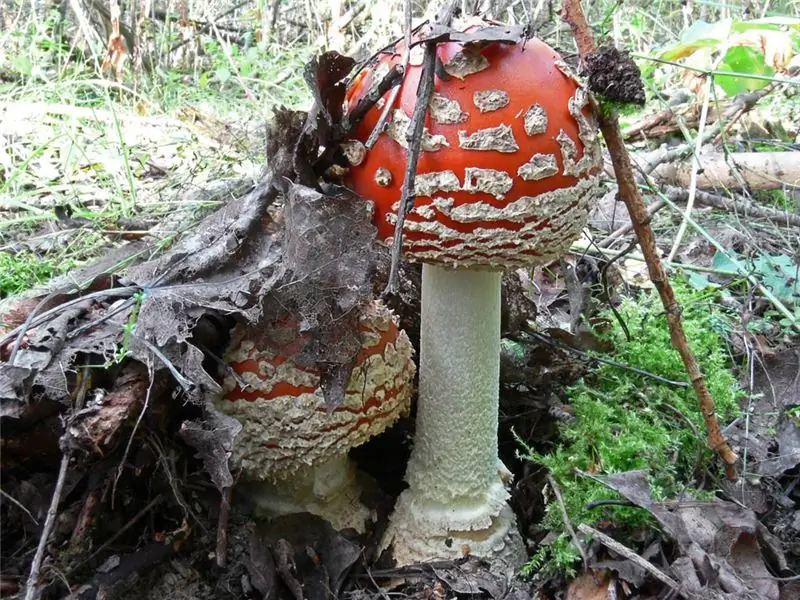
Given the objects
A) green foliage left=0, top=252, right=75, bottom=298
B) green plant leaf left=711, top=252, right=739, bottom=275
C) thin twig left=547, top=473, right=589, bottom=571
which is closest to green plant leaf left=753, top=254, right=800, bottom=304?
green plant leaf left=711, top=252, right=739, bottom=275

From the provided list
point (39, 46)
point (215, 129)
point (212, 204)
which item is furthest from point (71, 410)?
point (39, 46)

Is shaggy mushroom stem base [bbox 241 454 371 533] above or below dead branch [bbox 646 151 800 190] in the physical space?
below

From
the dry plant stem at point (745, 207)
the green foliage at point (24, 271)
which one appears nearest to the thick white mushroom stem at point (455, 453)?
the green foliage at point (24, 271)

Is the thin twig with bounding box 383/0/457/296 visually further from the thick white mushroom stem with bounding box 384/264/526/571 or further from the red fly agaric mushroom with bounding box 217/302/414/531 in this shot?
the thick white mushroom stem with bounding box 384/264/526/571

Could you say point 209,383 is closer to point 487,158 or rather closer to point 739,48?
point 487,158

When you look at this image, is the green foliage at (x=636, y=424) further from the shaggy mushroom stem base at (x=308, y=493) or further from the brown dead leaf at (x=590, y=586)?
the shaggy mushroom stem base at (x=308, y=493)

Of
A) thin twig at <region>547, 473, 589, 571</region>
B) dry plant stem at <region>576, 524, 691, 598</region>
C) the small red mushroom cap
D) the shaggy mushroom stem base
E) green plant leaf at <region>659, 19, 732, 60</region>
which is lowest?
the shaggy mushroom stem base
